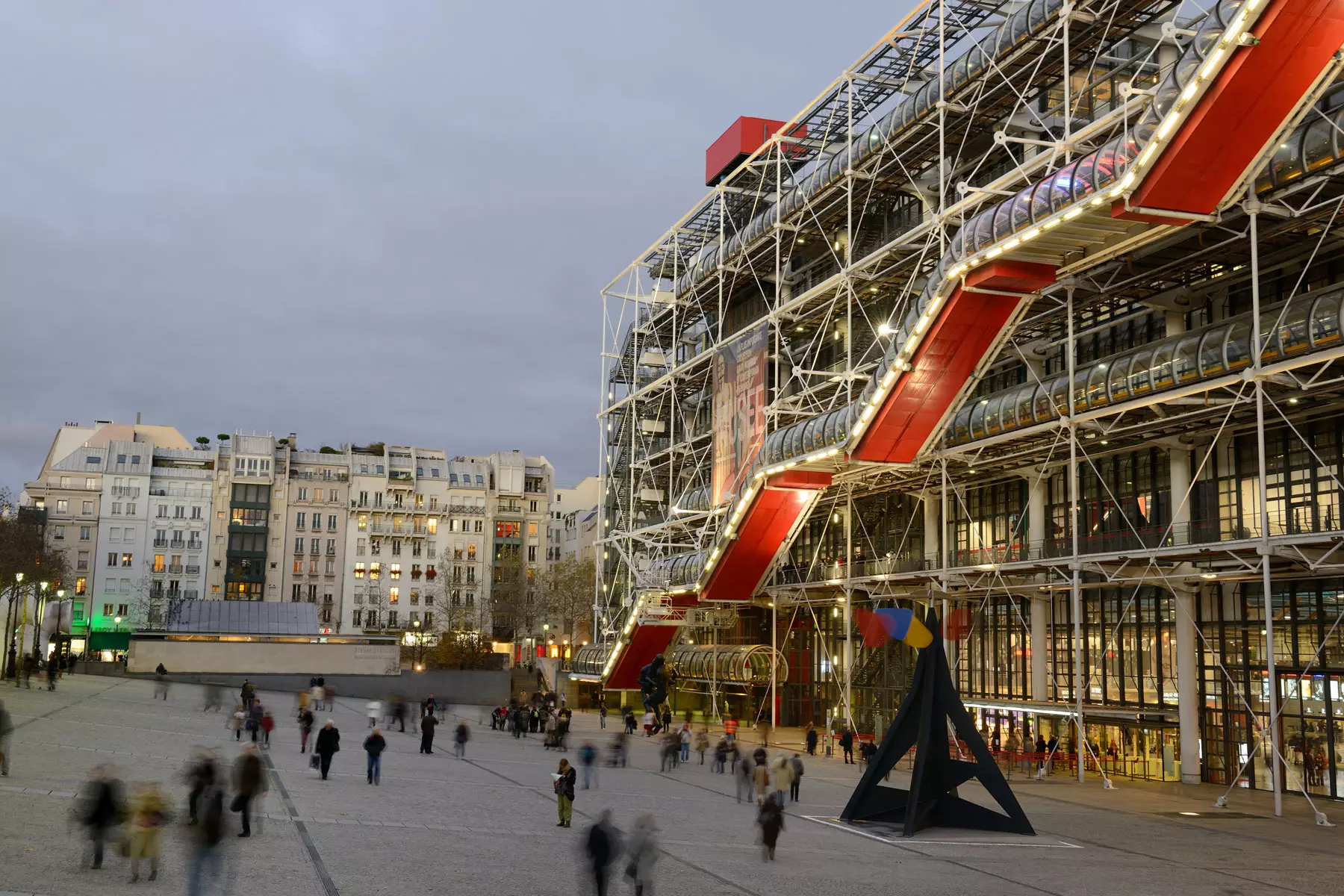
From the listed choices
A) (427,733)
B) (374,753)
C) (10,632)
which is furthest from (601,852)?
(10,632)

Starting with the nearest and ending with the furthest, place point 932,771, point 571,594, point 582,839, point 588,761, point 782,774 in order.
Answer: point 582,839 < point 932,771 < point 782,774 < point 588,761 < point 571,594

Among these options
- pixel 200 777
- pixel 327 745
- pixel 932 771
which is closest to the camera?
pixel 200 777

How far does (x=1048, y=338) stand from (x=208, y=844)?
87.4ft

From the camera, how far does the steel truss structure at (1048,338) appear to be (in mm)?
22828

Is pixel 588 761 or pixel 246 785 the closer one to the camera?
pixel 246 785

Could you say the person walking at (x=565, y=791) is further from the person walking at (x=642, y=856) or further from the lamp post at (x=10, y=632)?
the lamp post at (x=10, y=632)

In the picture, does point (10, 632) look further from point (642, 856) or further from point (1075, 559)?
point (642, 856)

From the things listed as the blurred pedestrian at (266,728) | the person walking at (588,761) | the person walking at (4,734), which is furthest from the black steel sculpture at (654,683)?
the person walking at (4,734)

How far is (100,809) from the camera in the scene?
12.7m

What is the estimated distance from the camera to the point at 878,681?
40.7 meters

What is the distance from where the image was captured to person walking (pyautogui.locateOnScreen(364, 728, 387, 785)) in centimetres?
2178

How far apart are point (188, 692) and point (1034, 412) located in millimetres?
34215

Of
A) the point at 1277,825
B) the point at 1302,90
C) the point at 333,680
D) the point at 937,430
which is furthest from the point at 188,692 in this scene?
the point at 1302,90

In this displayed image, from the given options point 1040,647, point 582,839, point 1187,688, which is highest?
point 1040,647
